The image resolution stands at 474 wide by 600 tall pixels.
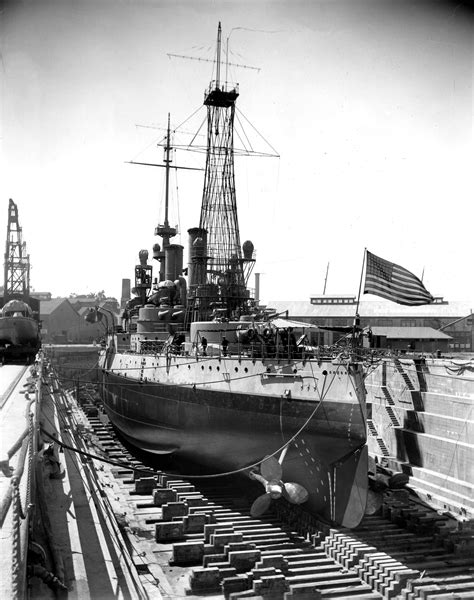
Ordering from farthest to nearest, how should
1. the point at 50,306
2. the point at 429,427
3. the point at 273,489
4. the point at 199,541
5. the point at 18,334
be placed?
1. the point at 50,306
2. the point at 18,334
3. the point at 429,427
4. the point at 273,489
5. the point at 199,541

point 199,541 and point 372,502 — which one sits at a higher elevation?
point 372,502

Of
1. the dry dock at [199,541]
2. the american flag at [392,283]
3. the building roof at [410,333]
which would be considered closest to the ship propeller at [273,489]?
the dry dock at [199,541]

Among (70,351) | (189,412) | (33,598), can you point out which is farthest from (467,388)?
(70,351)

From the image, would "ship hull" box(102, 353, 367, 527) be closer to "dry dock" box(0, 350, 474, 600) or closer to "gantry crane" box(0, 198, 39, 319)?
"dry dock" box(0, 350, 474, 600)

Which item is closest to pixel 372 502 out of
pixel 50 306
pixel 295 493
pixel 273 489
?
pixel 295 493

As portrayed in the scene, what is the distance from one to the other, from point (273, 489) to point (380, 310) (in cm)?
3512

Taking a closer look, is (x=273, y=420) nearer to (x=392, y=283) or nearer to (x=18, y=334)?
(x=392, y=283)

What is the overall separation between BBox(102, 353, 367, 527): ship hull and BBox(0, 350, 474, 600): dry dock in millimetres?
910

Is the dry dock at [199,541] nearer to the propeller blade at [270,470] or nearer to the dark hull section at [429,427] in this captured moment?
the propeller blade at [270,470]

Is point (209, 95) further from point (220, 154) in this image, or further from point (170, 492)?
point (170, 492)

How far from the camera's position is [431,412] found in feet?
62.7

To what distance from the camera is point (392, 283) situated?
13477 millimetres

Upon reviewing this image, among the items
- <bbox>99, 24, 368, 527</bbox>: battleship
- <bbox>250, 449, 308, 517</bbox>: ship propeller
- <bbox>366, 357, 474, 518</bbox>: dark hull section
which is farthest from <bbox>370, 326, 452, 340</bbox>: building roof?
<bbox>250, 449, 308, 517</bbox>: ship propeller

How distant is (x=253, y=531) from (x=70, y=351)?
126ft
